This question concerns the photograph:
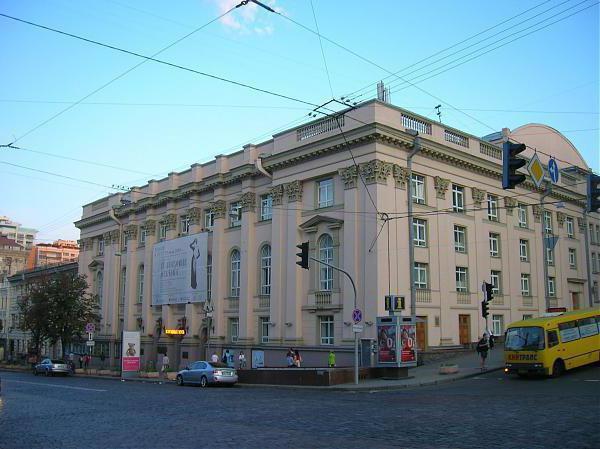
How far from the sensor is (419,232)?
3450cm

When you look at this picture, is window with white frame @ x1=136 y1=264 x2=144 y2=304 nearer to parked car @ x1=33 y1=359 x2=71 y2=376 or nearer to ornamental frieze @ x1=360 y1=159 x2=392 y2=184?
parked car @ x1=33 y1=359 x2=71 y2=376

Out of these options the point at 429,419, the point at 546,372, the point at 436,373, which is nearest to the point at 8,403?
the point at 429,419

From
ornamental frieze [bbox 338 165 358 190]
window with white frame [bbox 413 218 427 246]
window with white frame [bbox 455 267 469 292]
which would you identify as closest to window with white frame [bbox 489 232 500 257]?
window with white frame [bbox 455 267 469 292]

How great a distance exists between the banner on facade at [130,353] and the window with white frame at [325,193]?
16.0 metres

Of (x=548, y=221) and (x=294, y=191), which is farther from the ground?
(x=294, y=191)

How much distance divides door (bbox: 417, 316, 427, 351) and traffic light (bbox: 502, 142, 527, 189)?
20904 mm

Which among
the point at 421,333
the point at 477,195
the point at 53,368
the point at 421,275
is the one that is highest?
the point at 477,195

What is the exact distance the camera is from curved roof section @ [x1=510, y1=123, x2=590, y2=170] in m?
45.4

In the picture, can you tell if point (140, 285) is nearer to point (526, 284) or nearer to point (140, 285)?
point (140, 285)

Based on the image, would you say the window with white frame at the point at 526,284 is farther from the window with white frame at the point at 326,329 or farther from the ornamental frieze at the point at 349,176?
the ornamental frieze at the point at 349,176

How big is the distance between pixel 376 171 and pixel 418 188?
4.05 metres

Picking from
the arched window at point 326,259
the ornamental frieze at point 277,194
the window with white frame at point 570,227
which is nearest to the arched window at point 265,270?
the ornamental frieze at point 277,194

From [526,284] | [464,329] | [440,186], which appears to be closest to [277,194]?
[440,186]

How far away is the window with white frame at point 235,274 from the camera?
4188cm
